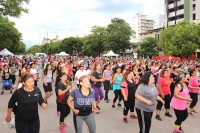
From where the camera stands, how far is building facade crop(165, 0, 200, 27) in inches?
2783

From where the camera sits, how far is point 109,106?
11594 millimetres

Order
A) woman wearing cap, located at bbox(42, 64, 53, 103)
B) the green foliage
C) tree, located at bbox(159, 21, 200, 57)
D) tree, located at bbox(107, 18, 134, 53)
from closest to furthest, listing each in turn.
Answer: woman wearing cap, located at bbox(42, 64, 53, 103)
tree, located at bbox(159, 21, 200, 57)
tree, located at bbox(107, 18, 134, 53)
the green foliage

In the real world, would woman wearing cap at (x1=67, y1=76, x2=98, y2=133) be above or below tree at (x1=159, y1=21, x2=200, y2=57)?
below

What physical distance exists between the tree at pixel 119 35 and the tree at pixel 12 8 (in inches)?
1562

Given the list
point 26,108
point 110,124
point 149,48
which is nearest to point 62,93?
point 110,124

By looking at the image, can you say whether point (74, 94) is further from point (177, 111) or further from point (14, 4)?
point (14, 4)

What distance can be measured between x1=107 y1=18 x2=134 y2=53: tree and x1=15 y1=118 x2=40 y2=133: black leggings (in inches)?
2455

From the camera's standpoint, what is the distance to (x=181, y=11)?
74125 mm

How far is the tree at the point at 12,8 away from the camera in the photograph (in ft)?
90.2

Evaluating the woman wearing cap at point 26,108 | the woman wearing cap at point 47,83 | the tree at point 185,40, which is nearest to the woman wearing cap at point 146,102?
the woman wearing cap at point 26,108

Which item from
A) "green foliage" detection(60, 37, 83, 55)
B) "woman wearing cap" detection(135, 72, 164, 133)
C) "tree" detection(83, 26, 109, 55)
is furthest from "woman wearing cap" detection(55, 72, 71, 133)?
"green foliage" detection(60, 37, 83, 55)

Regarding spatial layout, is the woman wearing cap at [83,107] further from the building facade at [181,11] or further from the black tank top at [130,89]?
the building facade at [181,11]

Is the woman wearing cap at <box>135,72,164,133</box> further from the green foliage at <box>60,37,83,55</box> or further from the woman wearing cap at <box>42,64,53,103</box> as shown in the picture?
the green foliage at <box>60,37,83,55</box>

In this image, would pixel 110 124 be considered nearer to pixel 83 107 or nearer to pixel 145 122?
pixel 145 122
